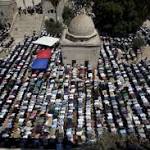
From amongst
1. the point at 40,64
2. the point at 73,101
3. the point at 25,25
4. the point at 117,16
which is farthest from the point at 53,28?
the point at 73,101

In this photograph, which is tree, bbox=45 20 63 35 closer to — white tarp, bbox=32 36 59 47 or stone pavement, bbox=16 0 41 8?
white tarp, bbox=32 36 59 47

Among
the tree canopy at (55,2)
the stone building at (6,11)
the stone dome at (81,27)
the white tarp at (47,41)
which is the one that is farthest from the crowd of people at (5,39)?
the stone dome at (81,27)

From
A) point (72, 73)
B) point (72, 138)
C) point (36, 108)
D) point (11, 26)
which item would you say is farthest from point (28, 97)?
point (11, 26)

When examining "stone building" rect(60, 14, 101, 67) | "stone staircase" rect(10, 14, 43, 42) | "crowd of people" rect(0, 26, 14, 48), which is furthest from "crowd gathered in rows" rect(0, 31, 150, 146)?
"stone staircase" rect(10, 14, 43, 42)

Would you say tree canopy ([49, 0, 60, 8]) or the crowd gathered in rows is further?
tree canopy ([49, 0, 60, 8])

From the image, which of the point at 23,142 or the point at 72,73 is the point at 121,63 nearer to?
the point at 72,73

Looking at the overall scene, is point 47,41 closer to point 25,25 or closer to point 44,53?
point 44,53
